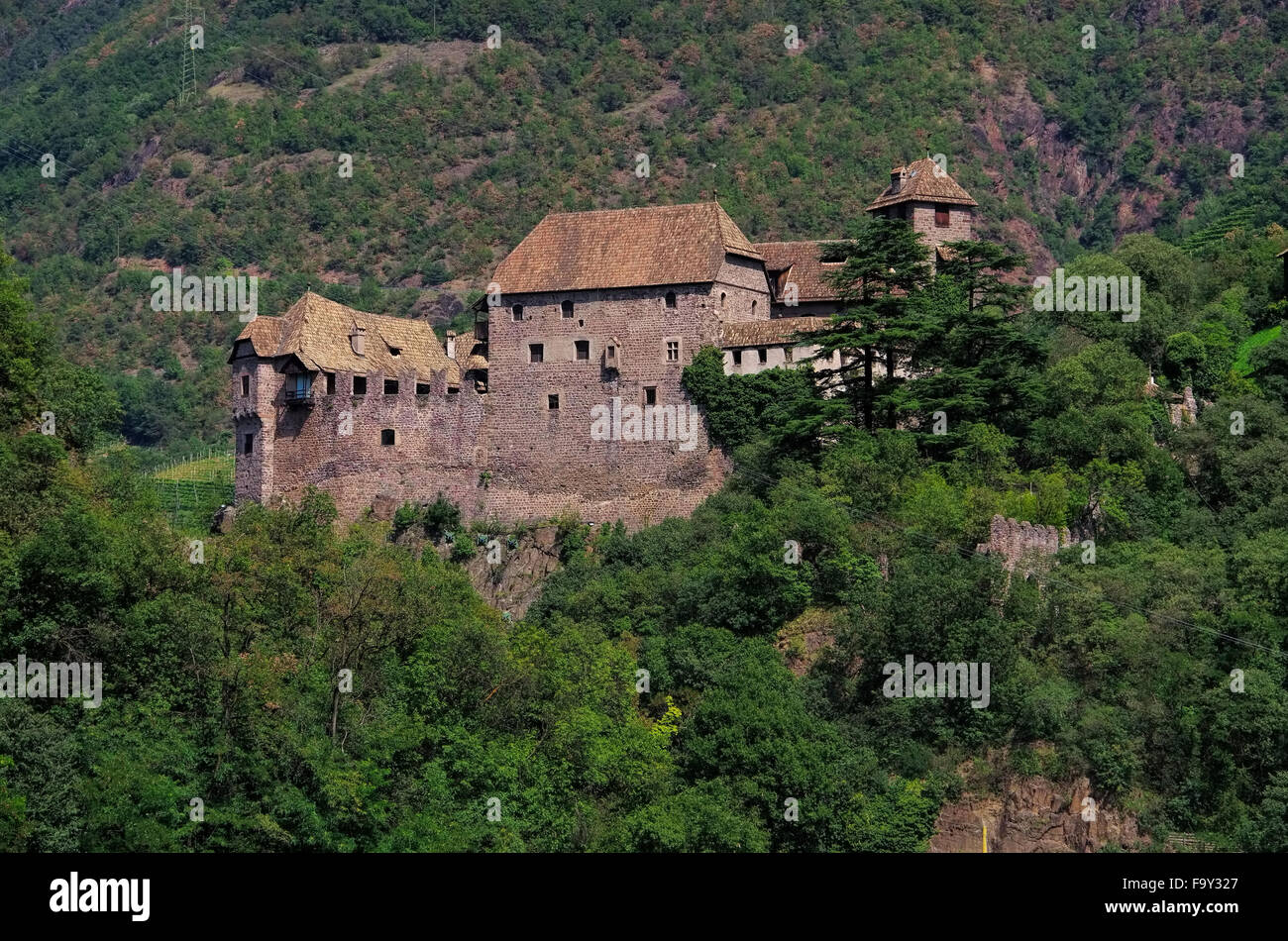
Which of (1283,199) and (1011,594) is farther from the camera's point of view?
(1283,199)

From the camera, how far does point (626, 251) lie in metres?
74.9

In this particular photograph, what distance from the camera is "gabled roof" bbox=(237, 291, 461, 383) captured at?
75.1m

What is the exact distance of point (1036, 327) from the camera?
247ft

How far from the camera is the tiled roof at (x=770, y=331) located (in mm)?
72062

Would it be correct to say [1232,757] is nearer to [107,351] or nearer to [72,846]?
[72,846]

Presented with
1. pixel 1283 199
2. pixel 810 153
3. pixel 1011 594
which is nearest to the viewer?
pixel 1011 594

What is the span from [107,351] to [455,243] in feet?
75.4

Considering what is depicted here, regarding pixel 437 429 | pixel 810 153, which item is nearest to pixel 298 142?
pixel 810 153

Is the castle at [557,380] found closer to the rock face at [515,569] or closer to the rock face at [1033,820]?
the rock face at [515,569]

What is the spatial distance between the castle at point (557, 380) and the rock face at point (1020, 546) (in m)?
11.3

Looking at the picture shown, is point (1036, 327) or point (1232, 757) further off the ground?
Result: point (1036, 327)
